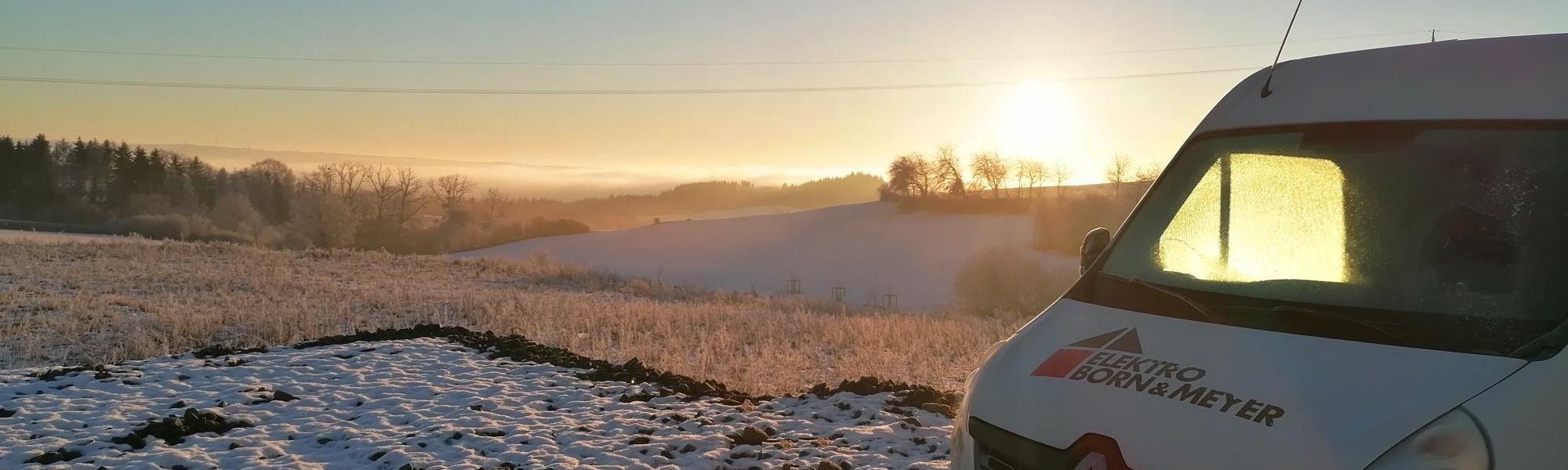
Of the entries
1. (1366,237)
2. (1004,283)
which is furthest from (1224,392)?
(1004,283)

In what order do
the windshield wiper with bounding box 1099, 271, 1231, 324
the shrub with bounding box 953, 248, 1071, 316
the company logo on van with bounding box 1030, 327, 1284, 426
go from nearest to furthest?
the company logo on van with bounding box 1030, 327, 1284, 426 → the windshield wiper with bounding box 1099, 271, 1231, 324 → the shrub with bounding box 953, 248, 1071, 316

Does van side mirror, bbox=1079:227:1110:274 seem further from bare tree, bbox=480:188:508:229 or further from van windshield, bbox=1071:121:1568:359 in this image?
bare tree, bbox=480:188:508:229

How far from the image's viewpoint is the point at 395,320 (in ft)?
49.8

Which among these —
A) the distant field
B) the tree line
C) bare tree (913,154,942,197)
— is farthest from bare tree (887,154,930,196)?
the distant field

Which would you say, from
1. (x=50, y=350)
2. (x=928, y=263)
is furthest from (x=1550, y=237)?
(x=928, y=263)

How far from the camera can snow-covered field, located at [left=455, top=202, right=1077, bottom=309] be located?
62812 mm

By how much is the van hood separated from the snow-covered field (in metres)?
47.4

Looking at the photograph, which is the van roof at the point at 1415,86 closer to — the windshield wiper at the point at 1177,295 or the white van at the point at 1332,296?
the white van at the point at 1332,296

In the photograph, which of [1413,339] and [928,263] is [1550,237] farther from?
[928,263]

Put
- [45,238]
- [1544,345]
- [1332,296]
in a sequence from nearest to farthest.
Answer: [1544,345] → [1332,296] → [45,238]

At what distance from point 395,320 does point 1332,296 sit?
1497 cm

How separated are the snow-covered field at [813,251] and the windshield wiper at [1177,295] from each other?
4687 centimetres

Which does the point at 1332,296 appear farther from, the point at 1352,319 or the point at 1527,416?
the point at 1527,416

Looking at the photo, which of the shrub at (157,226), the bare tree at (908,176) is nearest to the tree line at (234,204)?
the shrub at (157,226)
